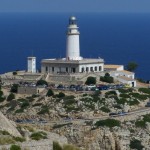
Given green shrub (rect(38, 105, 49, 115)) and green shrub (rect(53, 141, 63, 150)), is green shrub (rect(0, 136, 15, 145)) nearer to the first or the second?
green shrub (rect(53, 141, 63, 150))

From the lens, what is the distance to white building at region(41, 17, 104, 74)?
206 feet

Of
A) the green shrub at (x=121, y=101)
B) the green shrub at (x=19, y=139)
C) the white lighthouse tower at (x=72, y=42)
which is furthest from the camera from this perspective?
the white lighthouse tower at (x=72, y=42)

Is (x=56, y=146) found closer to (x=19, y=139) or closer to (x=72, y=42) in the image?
(x=19, y=139)

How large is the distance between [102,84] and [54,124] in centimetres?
1031

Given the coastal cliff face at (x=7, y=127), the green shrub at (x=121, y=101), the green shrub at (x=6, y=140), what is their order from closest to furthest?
the green shrub at (x=6, y=140)
the coastal cliff face at (x=7, y=127)
the green shrub at (x=121, y=101)

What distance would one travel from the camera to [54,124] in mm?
50031

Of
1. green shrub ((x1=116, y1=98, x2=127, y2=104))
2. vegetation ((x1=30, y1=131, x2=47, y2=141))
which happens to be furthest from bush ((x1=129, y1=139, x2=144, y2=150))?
vegetation ((x1=30, y1=131, x2=47, y2=141))

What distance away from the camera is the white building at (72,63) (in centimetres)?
6291

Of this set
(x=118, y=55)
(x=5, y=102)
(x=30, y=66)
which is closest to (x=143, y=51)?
(x=118, y=55)

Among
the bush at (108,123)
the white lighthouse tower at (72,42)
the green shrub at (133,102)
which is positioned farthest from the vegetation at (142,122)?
the white lighthouse tower at (72,42)

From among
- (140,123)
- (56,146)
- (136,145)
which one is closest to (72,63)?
(140,123)

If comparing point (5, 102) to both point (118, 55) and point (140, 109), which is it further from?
point (118, 55)

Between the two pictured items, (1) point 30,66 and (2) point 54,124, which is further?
(1) point 30,66

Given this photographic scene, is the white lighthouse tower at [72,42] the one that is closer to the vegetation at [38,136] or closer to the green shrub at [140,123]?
the green shrub at [140,123]
